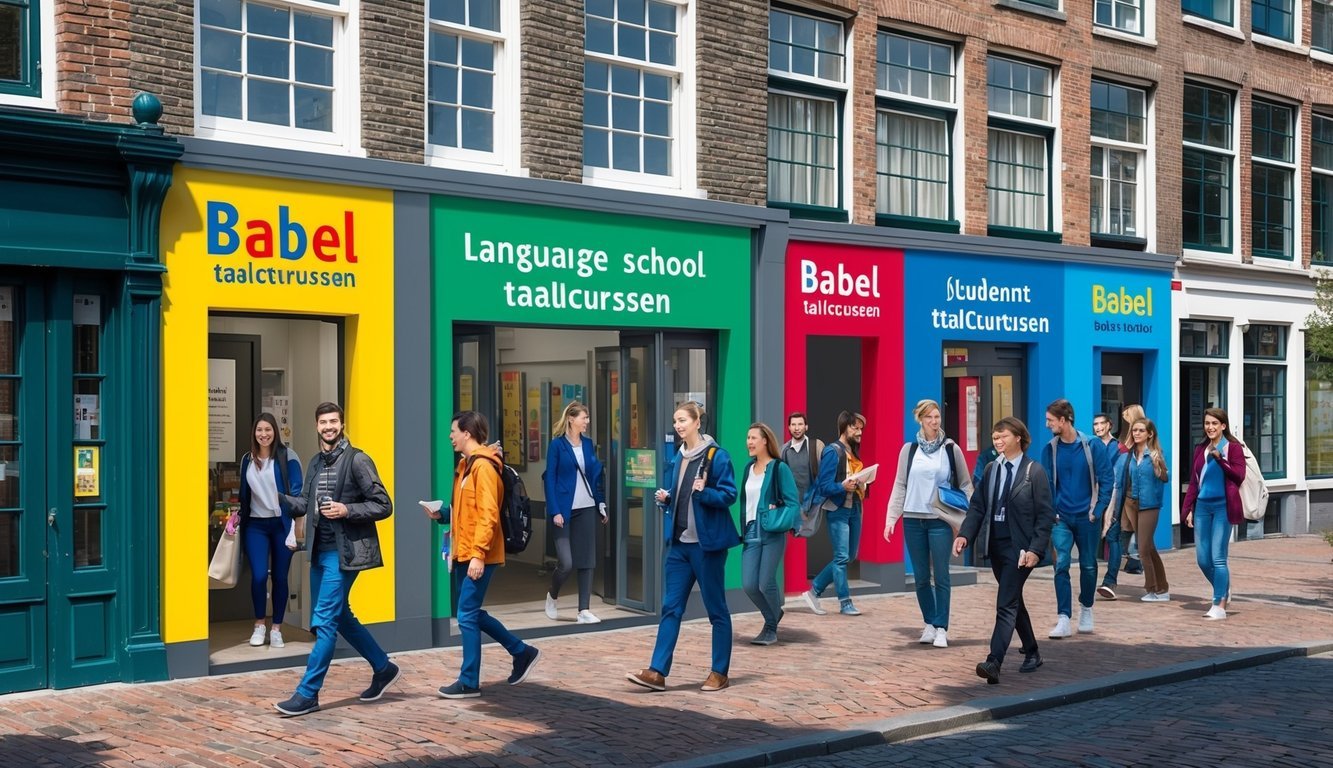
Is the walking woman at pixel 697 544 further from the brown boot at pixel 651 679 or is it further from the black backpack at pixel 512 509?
the black backpack at pixel 512 509

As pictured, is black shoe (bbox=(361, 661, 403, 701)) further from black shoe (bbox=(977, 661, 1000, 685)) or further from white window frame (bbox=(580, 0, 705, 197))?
white window frame (bbox=(580, 0, 705, 197))

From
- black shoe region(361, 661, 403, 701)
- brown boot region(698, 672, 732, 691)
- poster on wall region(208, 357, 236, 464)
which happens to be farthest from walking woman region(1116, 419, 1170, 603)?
poster on wall region(208, 357, 236, 464)

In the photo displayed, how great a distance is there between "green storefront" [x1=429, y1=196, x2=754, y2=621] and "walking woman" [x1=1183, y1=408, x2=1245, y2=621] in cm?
421

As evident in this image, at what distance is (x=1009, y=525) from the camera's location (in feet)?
32.8

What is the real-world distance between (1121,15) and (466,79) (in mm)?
10563

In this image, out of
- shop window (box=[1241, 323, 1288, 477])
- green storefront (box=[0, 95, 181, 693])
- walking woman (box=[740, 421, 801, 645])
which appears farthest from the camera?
shop window (box=[1241, 323, 1288, 477])

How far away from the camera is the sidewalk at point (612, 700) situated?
7.79 metres

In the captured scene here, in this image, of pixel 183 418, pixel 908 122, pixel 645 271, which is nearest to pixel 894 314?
pixel 908 122

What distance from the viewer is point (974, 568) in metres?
16.2

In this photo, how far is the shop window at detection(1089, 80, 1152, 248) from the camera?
18.8 metres

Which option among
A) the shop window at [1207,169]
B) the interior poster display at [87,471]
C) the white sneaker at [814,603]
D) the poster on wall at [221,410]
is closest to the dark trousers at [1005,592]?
the white sneaker at [814,603]

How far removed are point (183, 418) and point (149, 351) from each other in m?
0.53

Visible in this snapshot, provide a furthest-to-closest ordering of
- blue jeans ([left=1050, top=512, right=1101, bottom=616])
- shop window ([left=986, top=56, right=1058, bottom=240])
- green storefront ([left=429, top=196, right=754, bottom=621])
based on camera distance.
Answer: shop window ([left=986, top=56, right=1058, bottom=240]), blue jeans ([left=1050, top=512, right=1101, bottom=616]), green storefront ([left=429, top=196, right=754, bottom=621])

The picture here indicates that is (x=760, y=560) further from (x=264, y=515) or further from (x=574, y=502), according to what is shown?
(x=264, y=515)
